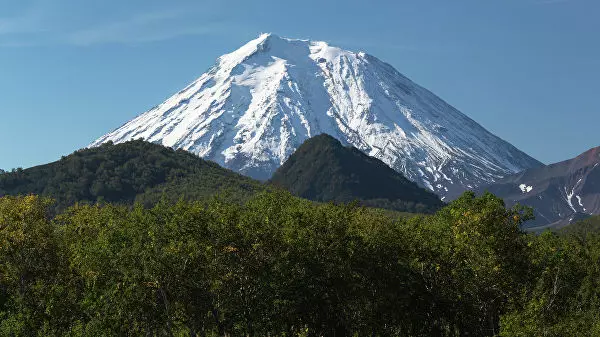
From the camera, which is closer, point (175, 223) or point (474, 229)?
point (175, 223)

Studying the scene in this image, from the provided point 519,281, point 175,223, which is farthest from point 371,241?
point 175,223

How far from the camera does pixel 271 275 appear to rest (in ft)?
143

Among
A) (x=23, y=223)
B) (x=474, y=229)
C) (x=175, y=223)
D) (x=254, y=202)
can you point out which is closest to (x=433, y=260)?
(x=474, y=229)

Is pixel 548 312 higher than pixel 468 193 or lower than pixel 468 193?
lower

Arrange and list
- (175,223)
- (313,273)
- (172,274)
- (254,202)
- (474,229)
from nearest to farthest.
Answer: (172,274) → (175,223) → (313,273) → (474,229) → (254,202)

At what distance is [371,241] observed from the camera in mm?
48500

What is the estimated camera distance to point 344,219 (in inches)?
1881

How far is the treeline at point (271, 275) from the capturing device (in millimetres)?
38875

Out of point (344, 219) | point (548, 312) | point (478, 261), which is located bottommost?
point (548, 312)

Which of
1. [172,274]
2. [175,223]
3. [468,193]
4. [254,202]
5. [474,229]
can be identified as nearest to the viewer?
[172,274]

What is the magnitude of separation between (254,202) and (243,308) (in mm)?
13440

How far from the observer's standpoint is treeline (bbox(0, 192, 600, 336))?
38875mm

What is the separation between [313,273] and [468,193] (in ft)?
140

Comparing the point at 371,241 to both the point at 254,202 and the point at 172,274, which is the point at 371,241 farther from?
the point at 172,274
